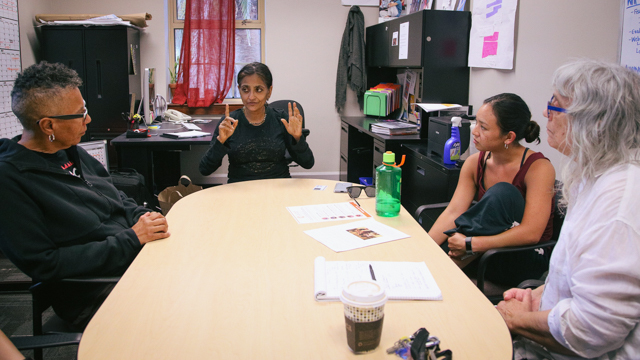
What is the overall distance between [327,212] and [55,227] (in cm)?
97

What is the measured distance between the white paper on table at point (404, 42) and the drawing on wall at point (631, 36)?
1.93m

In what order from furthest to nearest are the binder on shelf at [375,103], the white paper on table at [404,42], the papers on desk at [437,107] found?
the binder on shelf at [375,103]
the white paper on table at [404,42]
the papers on desk at [437,107]

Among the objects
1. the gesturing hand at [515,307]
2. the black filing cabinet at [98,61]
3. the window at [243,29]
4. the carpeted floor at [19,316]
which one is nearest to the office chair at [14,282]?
the carpeted floor at [19,316]

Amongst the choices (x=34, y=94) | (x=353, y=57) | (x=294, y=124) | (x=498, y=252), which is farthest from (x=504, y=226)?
(x=353, y=57)

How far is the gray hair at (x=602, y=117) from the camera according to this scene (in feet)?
3.56

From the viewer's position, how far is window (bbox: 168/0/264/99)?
510 centimetres

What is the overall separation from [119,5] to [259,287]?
4585mm

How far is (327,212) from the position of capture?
75.9 inches

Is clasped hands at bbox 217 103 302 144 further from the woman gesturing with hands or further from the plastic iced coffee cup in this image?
the plastic iced coffee cup

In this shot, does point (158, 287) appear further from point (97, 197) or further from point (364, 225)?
point (364, 225)

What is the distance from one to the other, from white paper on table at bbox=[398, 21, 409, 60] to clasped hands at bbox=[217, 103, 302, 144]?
1.59 m

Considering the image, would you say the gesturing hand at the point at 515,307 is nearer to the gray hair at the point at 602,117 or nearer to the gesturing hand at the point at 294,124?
the gray hair at the point at 602,117

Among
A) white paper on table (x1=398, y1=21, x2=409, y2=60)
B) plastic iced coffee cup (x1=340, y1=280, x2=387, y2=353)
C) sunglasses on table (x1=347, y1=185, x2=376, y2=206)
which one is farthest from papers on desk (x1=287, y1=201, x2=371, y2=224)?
white paper on table (x1=398, y1=21, x2=409, y2=60)

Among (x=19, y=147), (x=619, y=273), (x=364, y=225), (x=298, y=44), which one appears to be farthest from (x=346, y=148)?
(x=619, y=273)
